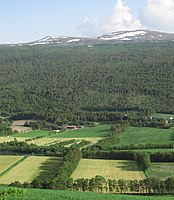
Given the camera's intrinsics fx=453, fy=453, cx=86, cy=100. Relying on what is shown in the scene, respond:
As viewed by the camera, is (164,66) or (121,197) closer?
(121,197)

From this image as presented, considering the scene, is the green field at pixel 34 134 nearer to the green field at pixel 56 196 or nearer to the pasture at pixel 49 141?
the pasture at pixel 49 141

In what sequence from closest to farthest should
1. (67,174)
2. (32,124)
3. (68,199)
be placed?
(68,199), (67,174), (32,124)

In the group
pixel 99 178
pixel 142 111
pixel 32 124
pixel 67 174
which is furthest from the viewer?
pixel 142 111

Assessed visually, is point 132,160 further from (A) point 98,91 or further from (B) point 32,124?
(A) point 98,91

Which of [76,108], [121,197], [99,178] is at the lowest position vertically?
[76,108]

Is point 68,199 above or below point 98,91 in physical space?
above

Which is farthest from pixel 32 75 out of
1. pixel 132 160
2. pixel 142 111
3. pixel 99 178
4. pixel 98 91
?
pixel 99 178

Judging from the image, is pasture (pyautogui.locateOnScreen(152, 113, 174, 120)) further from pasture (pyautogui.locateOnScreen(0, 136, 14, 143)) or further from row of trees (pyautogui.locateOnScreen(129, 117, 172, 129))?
pasture (pyautogui.locateOnScreen(0, 136, 14, 143))
